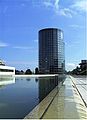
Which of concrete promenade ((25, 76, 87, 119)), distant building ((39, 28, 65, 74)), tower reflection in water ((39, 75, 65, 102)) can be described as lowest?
tower reflection in water ((39, 75, 65, 102))

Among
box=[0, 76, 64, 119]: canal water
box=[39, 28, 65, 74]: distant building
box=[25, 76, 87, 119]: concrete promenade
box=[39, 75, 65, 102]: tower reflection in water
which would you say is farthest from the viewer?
box=[39, 28, 65, 74]: distant building

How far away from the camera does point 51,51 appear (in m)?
110

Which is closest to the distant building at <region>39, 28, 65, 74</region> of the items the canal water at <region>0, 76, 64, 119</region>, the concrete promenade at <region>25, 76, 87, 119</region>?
the canal water at <region>0, 76, 64, 119</region>

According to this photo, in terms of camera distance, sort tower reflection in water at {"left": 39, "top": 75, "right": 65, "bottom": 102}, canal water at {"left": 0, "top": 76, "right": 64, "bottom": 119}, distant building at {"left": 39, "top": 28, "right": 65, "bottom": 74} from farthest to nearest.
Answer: distant building at {"left": 39, "top": 28, "right": 65, "bottom": 74}, tower reflection in water at {"left": 39, "top": 75, "right": 65, "bottom": 102}, canal water at {"left": 0, "top": 76, "right": 64, "bottom": 119}

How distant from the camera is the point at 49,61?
10656cm

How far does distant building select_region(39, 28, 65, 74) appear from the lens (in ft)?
346

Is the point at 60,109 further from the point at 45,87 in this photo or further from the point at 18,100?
the point at 45,87

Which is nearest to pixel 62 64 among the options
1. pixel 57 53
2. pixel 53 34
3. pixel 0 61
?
pixel 57 53

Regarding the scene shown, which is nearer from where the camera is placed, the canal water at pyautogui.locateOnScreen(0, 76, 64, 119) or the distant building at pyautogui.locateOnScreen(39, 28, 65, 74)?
the canal water at pyautogui.locateOnScreen(0, 76, 64, 119)

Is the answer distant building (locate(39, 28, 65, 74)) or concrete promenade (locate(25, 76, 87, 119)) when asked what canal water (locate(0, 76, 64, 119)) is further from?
distant building (locate(39, 28, 65, 74))

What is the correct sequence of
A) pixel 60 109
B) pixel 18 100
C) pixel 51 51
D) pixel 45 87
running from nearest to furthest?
pixel 60 109, pixel 18 100, pixel 45 87, pixel 51 51

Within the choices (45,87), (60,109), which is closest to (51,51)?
(45,87)

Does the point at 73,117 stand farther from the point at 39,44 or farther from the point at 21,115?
the point at 39,44

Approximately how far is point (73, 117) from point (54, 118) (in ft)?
1.90
